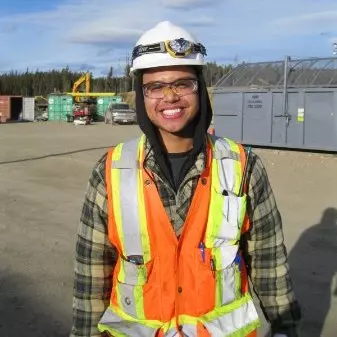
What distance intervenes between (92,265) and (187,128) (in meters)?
0.65

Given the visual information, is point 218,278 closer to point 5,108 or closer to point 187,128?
point 187,128

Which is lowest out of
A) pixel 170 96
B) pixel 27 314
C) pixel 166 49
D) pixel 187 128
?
pixel 27 314

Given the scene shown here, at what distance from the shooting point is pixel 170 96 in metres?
2.18

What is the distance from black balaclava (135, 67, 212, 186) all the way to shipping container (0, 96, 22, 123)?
155 ft

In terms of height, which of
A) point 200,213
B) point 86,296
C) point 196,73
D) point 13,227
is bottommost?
point 13,227

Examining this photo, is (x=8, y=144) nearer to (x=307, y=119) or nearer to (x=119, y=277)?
(x=307, y=119)

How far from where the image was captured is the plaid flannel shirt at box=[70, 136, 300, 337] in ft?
7.27

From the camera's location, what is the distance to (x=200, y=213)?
2107mm

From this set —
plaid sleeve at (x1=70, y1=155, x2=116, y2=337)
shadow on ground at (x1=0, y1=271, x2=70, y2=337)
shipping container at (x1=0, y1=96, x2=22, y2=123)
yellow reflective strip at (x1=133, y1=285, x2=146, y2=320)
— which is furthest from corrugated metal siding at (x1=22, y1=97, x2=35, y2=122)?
yellow reflective strip at (x1=133, y1=285, x2=146, y2=320)

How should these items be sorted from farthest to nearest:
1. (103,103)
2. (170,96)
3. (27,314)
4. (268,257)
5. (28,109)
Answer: (28,109) < (103,103) < (27,314) < (268,257) < (170,96)

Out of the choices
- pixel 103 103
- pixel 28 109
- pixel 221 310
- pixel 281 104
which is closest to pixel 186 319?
pixel 221 310

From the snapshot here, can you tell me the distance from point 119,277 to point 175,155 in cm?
52

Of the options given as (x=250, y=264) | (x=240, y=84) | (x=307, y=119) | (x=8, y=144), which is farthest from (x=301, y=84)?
(x=250, y=264)

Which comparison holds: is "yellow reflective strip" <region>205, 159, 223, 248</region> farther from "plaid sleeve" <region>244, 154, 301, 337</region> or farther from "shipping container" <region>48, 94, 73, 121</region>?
"shipping container" <region>48, 94, 73, 121</region>
